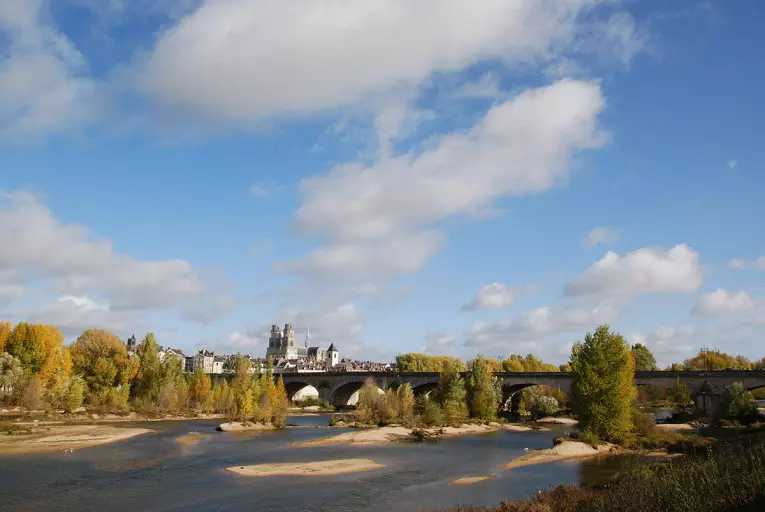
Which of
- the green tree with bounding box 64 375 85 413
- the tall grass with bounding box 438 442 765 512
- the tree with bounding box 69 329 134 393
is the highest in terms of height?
the tree with bounding box 69 329 134 393

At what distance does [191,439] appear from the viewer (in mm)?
67188

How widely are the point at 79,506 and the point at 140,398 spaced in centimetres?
7383

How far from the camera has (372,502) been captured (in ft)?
118

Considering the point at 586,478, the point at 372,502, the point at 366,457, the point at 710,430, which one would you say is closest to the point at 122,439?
the point at 366,457

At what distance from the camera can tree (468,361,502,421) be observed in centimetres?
9125

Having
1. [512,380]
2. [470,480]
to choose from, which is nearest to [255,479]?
[470,480]

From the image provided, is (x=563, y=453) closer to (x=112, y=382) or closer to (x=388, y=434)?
(x=388, y=434)

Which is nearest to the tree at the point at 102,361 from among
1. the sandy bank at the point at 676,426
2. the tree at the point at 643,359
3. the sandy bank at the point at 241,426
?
the sandy bank at the point at 241,426

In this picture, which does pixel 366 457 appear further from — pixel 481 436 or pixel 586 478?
pixel 481 436

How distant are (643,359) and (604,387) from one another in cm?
11440

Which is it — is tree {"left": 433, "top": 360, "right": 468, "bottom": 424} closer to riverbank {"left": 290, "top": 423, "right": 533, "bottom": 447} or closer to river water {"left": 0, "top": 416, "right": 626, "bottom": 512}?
riverbank {"left": 290, "top": 423, "right": 533, "bottom": 447}

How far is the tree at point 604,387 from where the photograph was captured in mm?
60375

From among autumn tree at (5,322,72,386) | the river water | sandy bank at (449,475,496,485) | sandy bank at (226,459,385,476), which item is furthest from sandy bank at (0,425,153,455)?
sandy bank at (449,475,496,485)

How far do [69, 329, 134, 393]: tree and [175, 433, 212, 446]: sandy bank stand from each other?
37.9 metres
